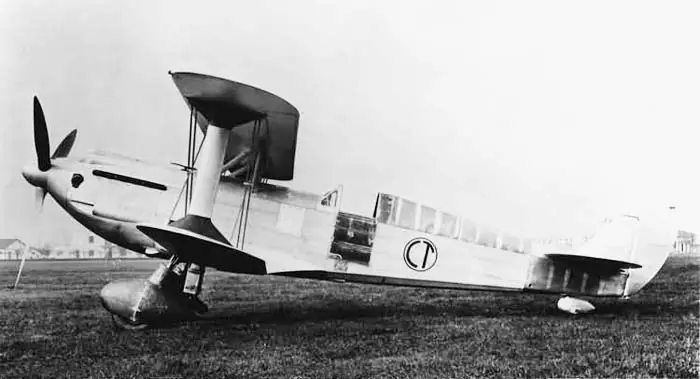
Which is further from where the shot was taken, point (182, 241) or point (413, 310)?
point (413, 310)

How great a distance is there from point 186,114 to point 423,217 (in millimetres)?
3308

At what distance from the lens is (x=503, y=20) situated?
5211 mm

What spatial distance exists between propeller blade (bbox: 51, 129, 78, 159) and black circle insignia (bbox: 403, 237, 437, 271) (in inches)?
157

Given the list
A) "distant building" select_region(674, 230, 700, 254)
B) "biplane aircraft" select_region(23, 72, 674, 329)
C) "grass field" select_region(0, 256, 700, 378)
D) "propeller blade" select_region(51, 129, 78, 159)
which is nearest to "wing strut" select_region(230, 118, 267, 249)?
"biplane aircraft" select_region(23, 72, 674, 329)

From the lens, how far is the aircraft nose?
5590mm

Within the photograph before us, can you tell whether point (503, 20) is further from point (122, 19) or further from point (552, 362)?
point (122, 19)

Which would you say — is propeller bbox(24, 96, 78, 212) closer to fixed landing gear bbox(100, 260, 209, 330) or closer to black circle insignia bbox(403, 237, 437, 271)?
fixed landing gear bbox(100, 260, 209, 330)

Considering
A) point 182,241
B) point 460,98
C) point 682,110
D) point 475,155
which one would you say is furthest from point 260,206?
point 682,110

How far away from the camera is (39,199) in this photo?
18.8 feet

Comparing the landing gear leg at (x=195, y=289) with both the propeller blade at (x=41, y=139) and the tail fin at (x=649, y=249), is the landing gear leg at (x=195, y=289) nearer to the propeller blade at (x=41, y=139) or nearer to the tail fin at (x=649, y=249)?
the propeller blade at (x=41, y=139)

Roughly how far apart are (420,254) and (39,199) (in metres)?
4.14

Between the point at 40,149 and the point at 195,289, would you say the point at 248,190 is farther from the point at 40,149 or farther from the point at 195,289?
the point at 40,149

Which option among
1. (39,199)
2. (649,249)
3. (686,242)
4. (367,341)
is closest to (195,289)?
(39,199)

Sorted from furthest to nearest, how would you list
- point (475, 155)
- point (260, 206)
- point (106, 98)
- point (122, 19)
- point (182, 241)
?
1. point (475, 155)
2. point (106, 98)
3. point (260, 206)
4. point (122, 19)
5. point (182, 241)
